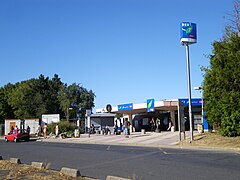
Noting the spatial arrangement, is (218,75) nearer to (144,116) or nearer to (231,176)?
(231,176)

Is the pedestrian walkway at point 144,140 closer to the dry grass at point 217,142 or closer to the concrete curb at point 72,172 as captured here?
the dry grass at point 217,142

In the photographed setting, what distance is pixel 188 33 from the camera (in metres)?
26.1

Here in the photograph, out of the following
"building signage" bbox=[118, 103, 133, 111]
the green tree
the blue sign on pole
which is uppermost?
the blue sign on pole

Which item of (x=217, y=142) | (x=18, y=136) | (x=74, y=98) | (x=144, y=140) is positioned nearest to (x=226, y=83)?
(x=217, y=142)

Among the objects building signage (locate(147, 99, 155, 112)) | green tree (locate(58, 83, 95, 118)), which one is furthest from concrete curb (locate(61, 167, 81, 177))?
green tree (locate(58, 83, 95, 118))

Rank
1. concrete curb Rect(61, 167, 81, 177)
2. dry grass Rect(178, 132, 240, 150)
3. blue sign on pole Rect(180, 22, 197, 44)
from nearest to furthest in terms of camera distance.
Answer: concrete curb Rect(61, 167, 81, 177), dry grass Rect(178, 132, 240, 150), blue sign on pole Rect(180, 22, 197, 44)

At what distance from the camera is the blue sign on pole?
2584cm

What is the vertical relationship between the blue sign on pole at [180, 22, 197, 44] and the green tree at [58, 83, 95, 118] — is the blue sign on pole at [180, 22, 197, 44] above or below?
above

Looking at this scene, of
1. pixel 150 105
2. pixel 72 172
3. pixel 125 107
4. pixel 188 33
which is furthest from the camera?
pixel 125 107

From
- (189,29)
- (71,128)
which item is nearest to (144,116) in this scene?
(71,128)

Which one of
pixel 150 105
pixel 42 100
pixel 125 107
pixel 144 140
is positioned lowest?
pixel 144 140

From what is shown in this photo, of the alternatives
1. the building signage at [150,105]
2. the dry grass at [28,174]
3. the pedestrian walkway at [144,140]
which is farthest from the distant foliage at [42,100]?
the dry grass at [28,174]

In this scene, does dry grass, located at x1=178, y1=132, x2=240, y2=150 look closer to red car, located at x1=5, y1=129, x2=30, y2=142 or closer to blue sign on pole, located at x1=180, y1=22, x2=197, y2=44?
blue sign on pole, located at x1=180, y1=22, x2=197, y2=44

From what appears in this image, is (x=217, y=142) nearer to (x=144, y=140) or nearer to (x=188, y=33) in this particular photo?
(x=144, y=140)
